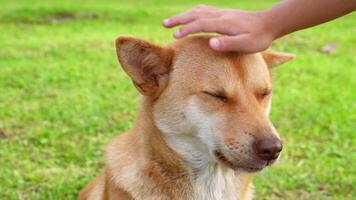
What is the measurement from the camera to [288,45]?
32.6ft

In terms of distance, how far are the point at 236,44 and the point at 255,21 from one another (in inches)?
6.1

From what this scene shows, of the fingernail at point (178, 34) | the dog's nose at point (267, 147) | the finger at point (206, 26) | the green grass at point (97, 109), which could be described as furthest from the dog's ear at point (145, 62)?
the green grass at point (97, 109)

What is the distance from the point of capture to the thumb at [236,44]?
3154mm

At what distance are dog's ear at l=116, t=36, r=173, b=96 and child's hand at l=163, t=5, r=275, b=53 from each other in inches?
8.0

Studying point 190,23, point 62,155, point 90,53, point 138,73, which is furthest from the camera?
point 90,53

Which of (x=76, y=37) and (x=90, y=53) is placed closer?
(x=90, y=53)

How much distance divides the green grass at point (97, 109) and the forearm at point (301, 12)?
2.19 meters

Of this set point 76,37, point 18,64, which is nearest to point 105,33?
point 76,37

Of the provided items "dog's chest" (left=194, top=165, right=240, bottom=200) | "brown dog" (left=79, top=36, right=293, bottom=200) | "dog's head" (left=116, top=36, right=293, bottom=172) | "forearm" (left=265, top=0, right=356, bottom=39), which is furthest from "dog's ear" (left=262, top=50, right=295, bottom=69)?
"dog's chest" (left=194, top=165, right=240, bottom=200)

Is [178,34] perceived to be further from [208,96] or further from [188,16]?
[208,96]

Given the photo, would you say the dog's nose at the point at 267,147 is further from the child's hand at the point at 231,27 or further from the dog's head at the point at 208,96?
the child's hand at the point at 231,27

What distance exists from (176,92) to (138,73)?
0.77ft

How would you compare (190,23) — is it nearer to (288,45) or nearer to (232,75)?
(232,75)

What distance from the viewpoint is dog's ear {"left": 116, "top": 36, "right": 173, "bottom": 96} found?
330 cm
